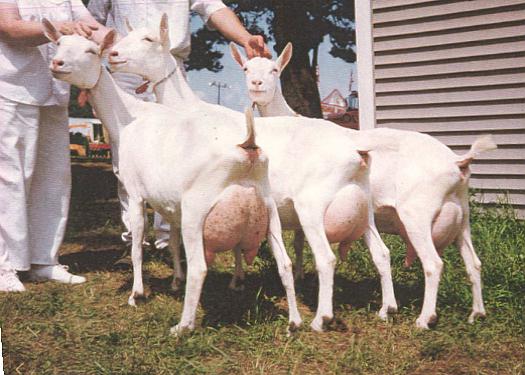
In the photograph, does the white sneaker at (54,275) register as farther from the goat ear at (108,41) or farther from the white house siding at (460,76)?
the white house siding at (460,76)

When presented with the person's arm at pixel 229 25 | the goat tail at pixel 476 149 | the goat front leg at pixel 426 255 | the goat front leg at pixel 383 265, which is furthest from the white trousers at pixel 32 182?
the goat tail at pixel 476 149

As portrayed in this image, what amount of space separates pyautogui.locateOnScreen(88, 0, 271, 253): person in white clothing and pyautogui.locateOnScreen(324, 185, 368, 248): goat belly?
1.15 m

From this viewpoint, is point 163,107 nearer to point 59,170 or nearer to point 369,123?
point 59,170

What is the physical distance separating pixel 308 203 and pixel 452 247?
165cm

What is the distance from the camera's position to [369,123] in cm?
559

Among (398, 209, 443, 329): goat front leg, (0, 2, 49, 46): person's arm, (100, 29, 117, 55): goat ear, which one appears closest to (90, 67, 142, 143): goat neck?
(100, 29, 117, 55): goat ear

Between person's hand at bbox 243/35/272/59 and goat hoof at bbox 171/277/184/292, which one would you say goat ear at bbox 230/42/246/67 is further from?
goat hoof at bbox 171/277/184/292

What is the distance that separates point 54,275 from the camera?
160 inches

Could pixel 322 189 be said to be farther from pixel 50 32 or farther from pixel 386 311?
pixel 50 32

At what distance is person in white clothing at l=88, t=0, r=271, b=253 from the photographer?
12.3 ft

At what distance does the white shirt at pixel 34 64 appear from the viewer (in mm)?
3725

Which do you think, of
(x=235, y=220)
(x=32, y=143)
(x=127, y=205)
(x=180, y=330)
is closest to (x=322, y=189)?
(x=235, y=220)

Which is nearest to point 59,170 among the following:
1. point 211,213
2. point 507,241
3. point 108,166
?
point 211,213

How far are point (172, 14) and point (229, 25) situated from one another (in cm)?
46
